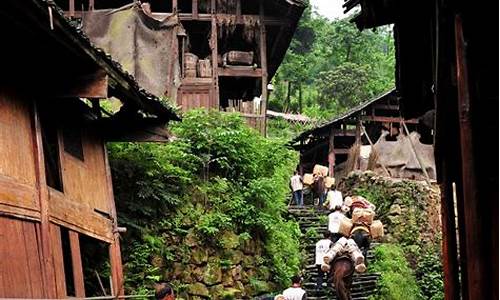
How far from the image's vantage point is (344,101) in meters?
44.7

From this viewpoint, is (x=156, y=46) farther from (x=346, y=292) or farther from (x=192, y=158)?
(x=346, y=292)

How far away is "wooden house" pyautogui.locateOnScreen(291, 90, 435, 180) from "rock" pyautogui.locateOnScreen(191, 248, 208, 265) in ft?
45.0

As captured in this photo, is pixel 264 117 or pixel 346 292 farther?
pixel 264 117

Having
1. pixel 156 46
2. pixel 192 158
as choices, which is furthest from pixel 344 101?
pixel 192 158

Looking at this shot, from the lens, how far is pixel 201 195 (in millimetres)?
14570

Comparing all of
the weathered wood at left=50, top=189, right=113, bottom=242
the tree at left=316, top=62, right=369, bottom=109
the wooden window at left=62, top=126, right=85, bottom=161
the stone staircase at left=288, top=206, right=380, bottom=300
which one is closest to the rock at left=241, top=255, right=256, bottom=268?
the stone staircase at left=288, top=206, right=380, bottom=300

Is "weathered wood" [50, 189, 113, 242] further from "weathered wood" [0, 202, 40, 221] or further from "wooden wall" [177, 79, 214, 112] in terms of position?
"wooden wall" [177, 79, 214, 112]

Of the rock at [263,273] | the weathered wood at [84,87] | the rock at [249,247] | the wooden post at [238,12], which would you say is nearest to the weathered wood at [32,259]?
the weathered wood at [84,87]

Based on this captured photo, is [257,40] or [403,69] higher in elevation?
[257,40]

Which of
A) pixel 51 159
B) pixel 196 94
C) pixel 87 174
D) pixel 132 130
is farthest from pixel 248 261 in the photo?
pixel 196 94

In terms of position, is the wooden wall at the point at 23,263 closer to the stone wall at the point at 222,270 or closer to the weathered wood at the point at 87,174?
the weathered wood at the point at 87,174

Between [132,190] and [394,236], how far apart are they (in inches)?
445

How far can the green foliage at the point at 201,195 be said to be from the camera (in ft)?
42.2

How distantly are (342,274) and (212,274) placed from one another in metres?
2.49
